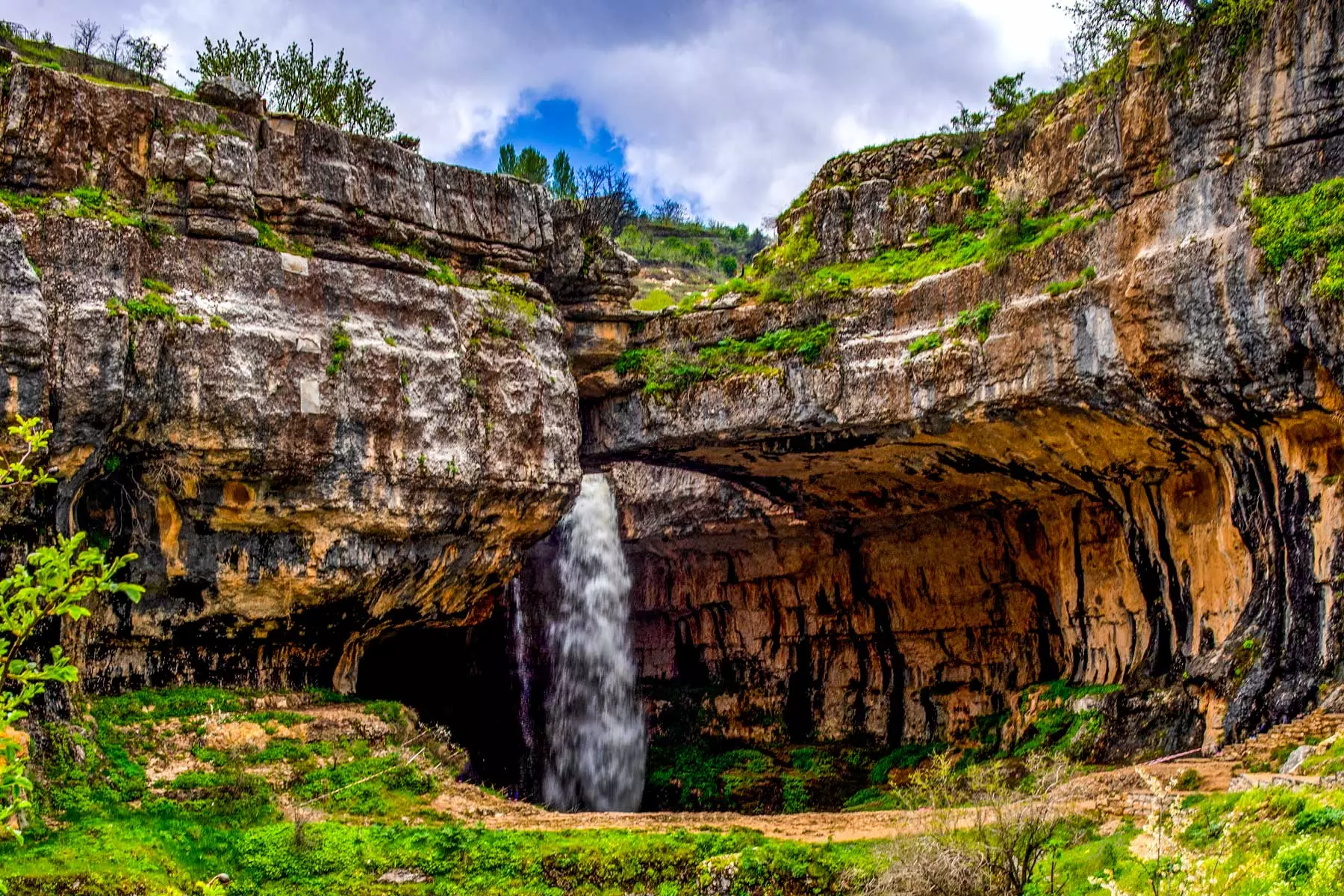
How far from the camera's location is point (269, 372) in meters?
19.6

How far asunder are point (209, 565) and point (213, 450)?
2376 mm

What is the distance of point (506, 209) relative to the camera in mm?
Answer: 23453

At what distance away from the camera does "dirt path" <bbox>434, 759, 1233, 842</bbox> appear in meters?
15.7

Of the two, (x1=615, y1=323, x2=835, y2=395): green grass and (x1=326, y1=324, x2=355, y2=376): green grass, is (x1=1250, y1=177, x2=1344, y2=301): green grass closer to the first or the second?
(x1=615, y1=323, x2=835, y2=395): green grass

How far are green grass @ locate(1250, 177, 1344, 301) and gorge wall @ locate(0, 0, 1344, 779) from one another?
0.57ft

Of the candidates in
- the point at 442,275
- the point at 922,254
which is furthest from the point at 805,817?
the point at 442,275

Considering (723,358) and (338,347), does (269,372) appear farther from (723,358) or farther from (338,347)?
(723,358)

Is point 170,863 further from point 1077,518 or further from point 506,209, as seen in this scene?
point 1077,518

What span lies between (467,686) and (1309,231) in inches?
862

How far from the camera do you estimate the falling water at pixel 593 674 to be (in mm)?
29188

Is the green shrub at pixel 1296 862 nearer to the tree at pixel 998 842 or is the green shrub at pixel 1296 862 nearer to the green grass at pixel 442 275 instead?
the tree at pixel 998 842

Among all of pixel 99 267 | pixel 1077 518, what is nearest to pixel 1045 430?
pixel 1077 518

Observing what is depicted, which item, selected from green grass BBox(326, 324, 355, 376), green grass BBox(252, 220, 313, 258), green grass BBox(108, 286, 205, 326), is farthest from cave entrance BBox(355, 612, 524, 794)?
green grass BBox(108, 286, 205, 326)

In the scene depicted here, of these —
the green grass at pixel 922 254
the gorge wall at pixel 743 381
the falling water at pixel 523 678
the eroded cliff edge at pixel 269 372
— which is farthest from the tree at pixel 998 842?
the falling water at pixel 523 678
